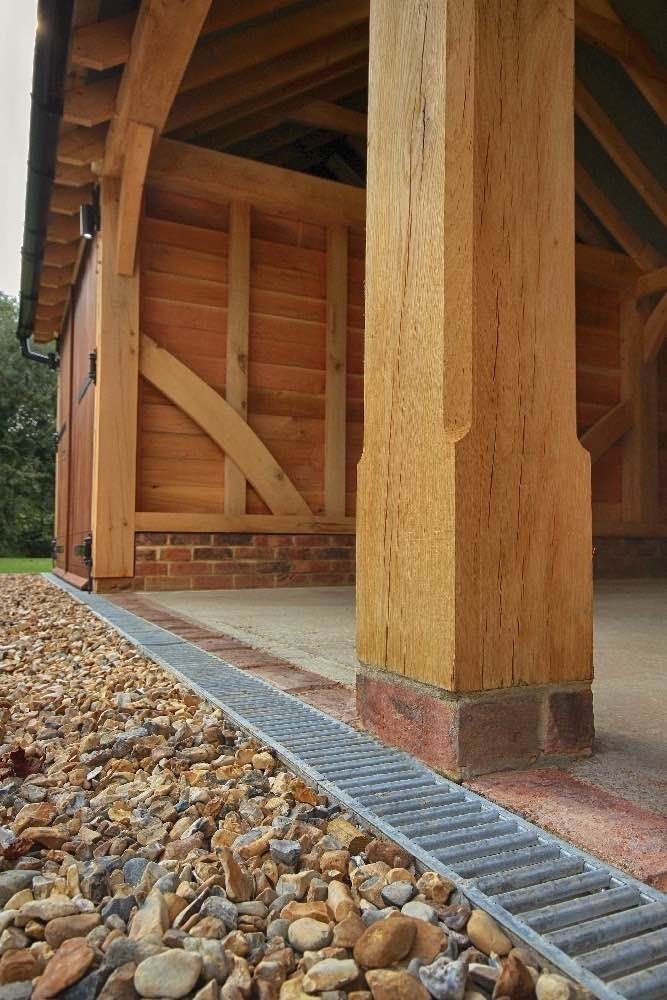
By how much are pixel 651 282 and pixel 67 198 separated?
4.81 metres

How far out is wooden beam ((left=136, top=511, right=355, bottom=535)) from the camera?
462 cm

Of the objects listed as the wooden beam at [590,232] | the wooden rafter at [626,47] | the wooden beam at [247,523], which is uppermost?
the wooden rafter at [626,47]

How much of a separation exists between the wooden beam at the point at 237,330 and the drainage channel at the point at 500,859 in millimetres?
3420

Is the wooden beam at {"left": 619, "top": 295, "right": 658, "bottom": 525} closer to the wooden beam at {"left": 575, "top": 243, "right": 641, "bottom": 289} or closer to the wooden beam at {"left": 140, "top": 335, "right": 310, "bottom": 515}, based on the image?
the wooden beam at {"left": 575, "top": 243, "right": 641, "bottom": 289}

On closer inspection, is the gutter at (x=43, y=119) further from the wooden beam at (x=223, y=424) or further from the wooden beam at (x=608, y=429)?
the wooden beam at (x=608, y=429)

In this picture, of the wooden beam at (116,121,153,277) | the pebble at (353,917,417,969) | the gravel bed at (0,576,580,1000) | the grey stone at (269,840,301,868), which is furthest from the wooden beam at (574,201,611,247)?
the pebble at (353,917,417,969)

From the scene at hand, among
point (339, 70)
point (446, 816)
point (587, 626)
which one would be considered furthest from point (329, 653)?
point (339, 70)

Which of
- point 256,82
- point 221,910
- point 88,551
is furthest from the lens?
point 256,82

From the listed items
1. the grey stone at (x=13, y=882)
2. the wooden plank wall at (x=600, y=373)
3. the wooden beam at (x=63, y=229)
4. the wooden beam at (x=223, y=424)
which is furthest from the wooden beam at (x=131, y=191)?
the grey stone at (x=13, y=882)

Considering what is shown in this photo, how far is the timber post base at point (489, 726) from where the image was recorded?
3.83 ft

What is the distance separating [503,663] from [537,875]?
0.38m

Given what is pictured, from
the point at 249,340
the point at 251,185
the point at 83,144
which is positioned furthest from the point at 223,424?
the point at 83,144

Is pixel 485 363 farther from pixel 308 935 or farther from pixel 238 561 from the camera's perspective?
pixel 238 561

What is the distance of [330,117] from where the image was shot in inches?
214
